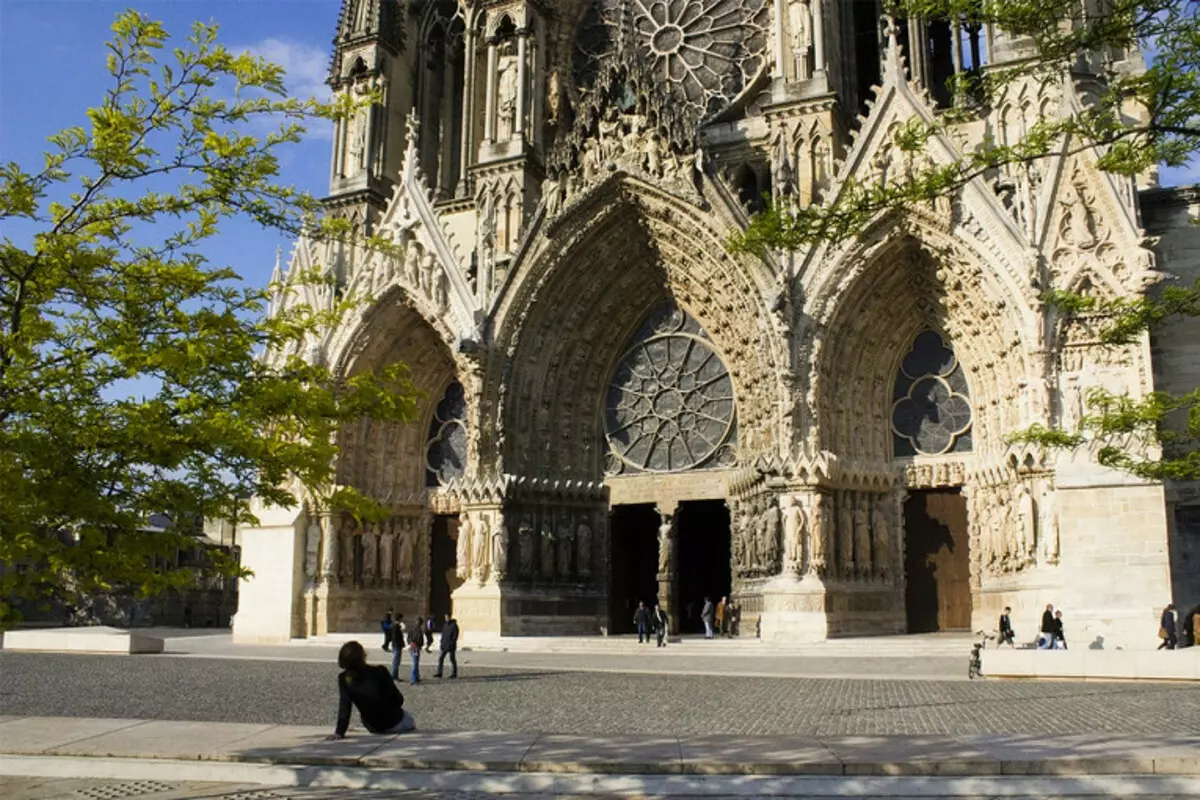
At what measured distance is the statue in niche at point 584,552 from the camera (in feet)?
80.0

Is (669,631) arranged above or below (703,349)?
below

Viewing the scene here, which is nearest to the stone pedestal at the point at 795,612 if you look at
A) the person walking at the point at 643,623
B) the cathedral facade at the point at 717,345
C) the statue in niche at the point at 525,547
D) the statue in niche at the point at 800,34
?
the cathedral facade at the point at 717,345

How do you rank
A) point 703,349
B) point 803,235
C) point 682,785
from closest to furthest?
point 682,785
point 803,235
point 703,349

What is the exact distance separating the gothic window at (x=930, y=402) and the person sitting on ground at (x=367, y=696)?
15.4 meters

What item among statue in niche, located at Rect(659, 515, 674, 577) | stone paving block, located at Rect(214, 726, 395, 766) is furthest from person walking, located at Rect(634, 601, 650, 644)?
stone paving block, located at Rect(214, 726, 395, 766)

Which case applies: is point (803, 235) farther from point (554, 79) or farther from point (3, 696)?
point (554, 79)

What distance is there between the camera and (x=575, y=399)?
2530 cm

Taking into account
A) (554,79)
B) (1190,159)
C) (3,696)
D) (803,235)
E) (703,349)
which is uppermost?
(554,79)

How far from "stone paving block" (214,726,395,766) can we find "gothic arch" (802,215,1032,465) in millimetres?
13773

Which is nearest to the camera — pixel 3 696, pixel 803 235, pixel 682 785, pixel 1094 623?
pixel 682 785

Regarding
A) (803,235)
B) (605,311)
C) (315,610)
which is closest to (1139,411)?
(803,235)

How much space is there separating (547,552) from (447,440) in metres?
4.70

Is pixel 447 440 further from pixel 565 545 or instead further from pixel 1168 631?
pixel 1168 631

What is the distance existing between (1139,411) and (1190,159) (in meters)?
3.31
